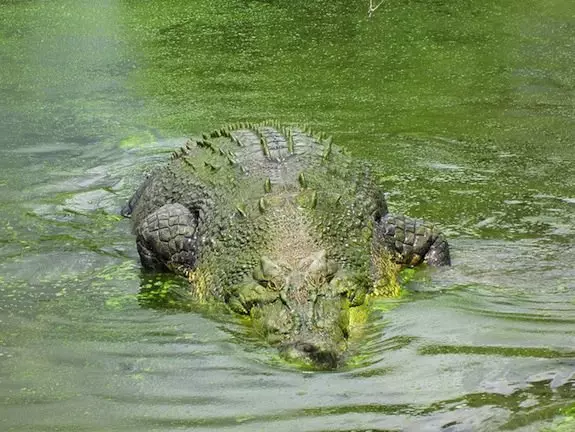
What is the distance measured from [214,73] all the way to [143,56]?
1.21m

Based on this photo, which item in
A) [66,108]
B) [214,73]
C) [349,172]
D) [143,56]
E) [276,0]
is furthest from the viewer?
[276,0]

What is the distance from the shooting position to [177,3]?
1471 centimetres

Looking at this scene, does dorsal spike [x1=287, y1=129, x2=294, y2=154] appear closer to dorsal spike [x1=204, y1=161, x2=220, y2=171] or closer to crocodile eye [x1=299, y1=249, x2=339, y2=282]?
dorsal spike [x1=204, y1=161, x2=220, y2=171]

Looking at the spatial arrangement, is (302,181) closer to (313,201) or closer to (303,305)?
(313,201)

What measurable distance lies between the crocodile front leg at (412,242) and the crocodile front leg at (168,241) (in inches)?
42.7

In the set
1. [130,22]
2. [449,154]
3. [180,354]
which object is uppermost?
[130,22]

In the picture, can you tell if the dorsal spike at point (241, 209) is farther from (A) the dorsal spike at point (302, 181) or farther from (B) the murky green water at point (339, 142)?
(B) the murky green water at point (339, 142)

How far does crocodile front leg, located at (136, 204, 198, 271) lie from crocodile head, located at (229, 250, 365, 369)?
742 mm

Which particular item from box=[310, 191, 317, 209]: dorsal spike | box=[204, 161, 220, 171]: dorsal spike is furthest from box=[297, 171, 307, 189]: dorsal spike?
box=[204, 161, 220, 171]: dorsal spike

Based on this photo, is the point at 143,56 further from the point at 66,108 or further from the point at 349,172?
the point at 349,172

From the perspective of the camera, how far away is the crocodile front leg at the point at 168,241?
5895 millimetres

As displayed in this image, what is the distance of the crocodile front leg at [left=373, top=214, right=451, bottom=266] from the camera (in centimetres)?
595

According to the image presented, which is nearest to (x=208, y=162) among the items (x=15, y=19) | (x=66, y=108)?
(x=66, y=108)

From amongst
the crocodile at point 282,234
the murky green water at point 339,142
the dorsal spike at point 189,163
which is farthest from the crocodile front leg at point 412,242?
the dorsal spike at point 189,163
